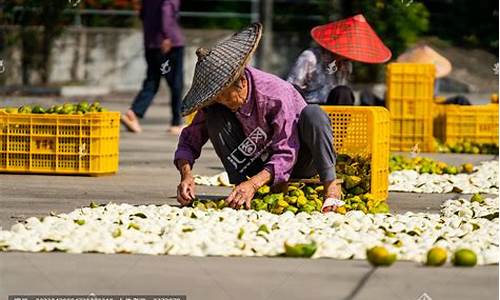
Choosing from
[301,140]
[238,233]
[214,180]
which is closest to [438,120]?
[214,180]

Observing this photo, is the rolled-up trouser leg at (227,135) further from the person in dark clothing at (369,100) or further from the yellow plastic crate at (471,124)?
the person in dark clothing at (369,100)

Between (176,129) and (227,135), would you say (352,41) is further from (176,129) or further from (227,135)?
(176,129)

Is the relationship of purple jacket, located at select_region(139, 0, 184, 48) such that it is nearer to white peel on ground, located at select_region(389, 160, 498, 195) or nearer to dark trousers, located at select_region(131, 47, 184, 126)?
dark trousers, located at select_region(131, 47, 184, 126)

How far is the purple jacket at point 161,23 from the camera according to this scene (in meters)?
16.7

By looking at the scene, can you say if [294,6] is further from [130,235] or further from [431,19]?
[130,235]

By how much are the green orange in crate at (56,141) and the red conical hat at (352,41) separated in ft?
6.37

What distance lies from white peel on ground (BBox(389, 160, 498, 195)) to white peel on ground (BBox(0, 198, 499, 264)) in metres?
2.32

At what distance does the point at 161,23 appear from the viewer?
1669 cm

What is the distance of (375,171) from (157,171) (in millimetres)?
3054

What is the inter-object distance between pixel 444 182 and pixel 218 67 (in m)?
3.63

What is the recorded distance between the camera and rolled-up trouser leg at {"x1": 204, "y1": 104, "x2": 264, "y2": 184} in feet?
30.4

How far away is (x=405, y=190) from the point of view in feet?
37.8

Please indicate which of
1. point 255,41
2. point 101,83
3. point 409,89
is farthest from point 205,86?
point 101,83

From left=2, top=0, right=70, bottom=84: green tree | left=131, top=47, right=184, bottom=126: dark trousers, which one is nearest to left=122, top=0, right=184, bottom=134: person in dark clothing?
left=131, top=47, right=184, bottom=126: dark trousers
